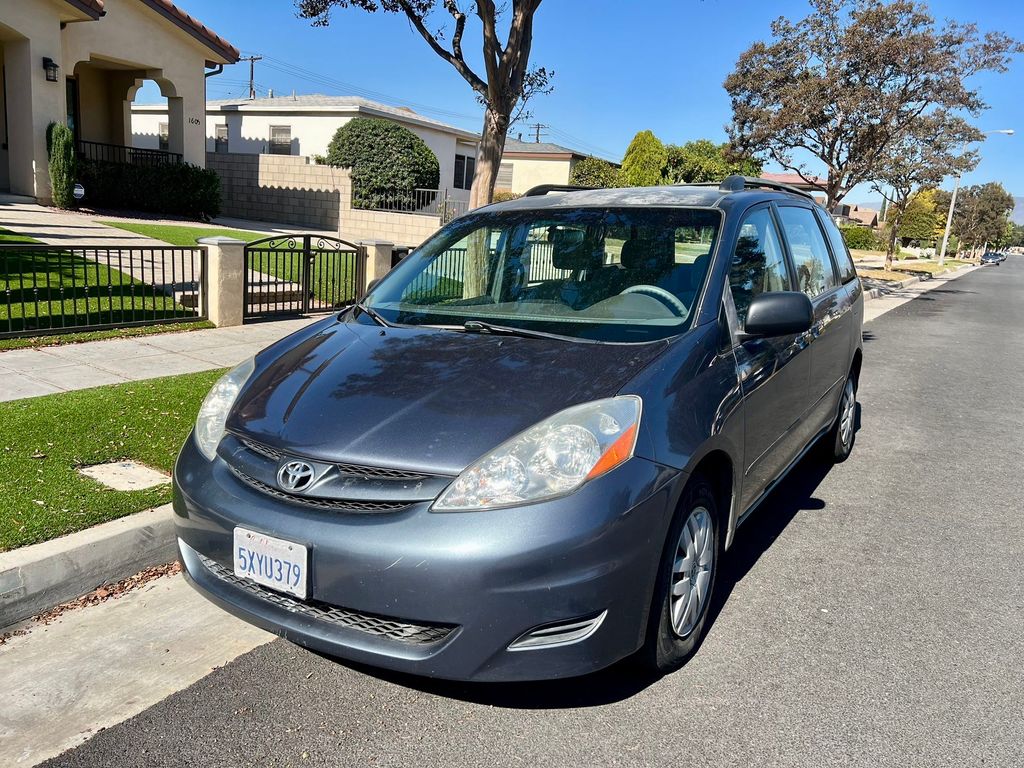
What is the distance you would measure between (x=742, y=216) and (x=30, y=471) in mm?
3809

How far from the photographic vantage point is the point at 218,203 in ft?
64.8

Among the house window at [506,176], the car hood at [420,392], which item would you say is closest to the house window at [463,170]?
the house window at [506,176]

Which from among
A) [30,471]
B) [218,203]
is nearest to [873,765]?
[30,471]

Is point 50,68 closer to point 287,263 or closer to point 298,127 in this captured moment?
point 287,263

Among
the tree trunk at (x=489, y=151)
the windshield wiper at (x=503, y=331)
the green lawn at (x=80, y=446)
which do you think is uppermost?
the tree trunk at (x=489, y=151)

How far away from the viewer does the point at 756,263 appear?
12.7ft

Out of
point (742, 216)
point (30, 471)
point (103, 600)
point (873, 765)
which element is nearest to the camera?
point (873, 765)

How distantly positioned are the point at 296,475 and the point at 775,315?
6.56ft

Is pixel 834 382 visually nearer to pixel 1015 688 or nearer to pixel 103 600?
pixel 1015 688

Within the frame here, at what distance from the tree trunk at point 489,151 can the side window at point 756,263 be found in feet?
15.9

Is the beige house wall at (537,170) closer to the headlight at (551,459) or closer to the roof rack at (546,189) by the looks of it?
the roof rack at (546,189)

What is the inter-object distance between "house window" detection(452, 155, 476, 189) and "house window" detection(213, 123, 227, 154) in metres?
8.30

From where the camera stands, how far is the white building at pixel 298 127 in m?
26.1

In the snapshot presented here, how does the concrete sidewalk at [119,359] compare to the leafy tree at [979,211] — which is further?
the leafy tree at [979,211]
